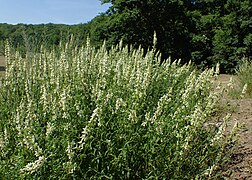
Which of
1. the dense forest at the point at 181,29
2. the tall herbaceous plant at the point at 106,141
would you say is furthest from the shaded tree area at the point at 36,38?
the dense forest at the point at 181,29

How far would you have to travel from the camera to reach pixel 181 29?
87.6 ft

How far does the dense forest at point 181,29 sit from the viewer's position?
24.0 m

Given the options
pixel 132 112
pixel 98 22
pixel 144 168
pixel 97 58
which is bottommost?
pixel 144 168

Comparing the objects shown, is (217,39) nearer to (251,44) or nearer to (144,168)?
(251,44)

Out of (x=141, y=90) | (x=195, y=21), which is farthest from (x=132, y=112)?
(x=195, y=21)

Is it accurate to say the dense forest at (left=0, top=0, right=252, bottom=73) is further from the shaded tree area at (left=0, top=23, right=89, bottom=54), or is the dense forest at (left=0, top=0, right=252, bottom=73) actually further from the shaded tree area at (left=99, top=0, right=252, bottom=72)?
the shaded tree area at (left=0, top=23, right=89, bottom=54)

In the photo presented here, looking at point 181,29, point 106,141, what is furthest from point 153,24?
point 106,141

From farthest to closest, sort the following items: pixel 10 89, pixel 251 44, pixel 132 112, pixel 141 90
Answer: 1. pixel 251 44
2. pixel 10 89
3. pixel 141 90
4. pixel 132 112

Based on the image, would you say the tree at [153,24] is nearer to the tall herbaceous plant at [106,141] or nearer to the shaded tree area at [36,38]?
the shaded tree area at [36,38]

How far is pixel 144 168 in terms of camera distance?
2.86 metres

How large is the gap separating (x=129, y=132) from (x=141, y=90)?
529 millimetres

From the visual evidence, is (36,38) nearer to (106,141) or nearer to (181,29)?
(106,141)

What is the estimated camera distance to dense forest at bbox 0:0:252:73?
24.0 meters

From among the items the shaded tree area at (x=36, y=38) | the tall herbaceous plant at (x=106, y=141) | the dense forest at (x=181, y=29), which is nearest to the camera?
the tall herbaceous plant at (x=106, y=141)
